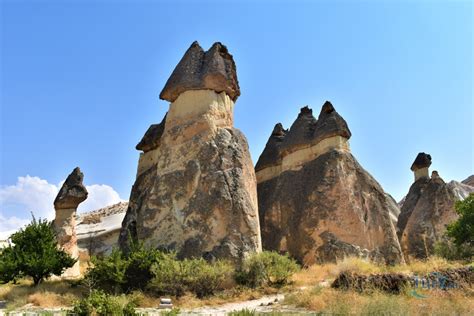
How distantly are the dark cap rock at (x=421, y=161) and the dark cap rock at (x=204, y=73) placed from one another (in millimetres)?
13758

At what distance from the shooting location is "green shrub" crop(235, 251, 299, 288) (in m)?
10.5

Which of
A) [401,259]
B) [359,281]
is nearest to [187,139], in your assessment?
[359,281]

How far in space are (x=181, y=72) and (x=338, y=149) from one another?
6833 mm

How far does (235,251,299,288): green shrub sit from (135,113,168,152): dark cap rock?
5.90 meters

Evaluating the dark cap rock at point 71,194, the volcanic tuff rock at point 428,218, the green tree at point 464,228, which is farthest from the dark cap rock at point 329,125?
the dark cap rock at point 71,194

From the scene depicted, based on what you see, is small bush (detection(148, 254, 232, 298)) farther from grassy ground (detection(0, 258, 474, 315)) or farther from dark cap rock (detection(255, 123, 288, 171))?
dark cap rock (detection(255, 123, 288, 171))

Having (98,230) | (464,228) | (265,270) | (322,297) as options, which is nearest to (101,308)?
(322,297)

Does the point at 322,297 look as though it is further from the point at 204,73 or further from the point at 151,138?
the point at 151,138

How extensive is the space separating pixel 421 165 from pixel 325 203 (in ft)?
32.8

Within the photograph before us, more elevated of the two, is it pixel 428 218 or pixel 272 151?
pixel 272 151

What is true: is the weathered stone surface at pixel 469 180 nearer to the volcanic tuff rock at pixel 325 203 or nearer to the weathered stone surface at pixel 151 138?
the volcanic tuff rock at pixel 325 203

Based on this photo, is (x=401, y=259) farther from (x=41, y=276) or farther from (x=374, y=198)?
(x=41, y=276)

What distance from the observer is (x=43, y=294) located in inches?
397

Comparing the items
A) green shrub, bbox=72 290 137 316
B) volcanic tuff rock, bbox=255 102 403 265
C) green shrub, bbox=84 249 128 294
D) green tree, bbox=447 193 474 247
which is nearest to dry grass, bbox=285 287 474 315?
green shrub, bbox=72 290 137 316
